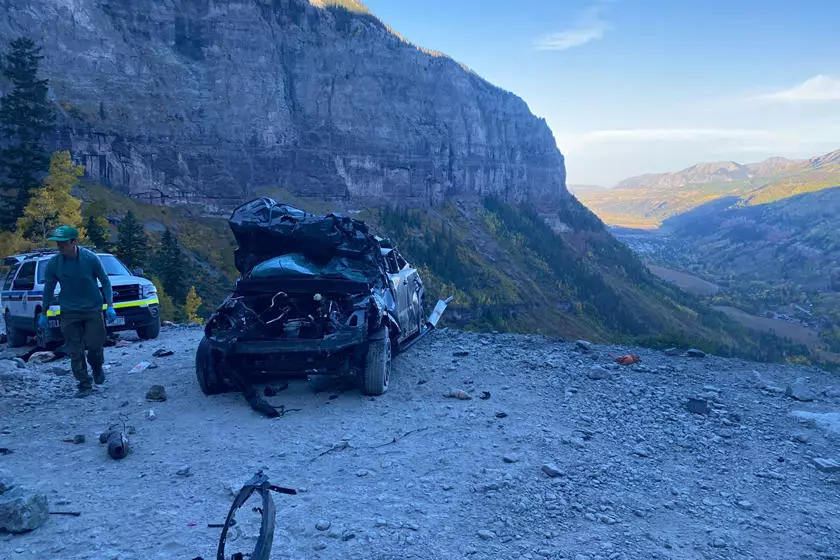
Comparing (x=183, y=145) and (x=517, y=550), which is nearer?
(x=517, y=550)

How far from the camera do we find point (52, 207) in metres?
31.3

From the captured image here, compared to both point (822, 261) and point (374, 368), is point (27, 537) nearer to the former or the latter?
point (374, 368)

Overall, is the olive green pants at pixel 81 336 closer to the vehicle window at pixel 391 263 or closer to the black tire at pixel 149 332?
the vehicle window at pixel 391 263

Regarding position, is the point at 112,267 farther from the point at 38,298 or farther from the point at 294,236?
the point at 294,236

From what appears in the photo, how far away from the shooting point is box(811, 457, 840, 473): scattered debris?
570 centimetres

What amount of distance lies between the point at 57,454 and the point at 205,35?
3313 inches

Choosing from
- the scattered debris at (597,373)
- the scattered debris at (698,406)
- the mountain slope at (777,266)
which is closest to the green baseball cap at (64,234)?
the scattered debris at (597,373)

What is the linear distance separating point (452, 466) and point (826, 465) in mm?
3632

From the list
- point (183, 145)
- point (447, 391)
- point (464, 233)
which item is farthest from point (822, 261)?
point (447, 391)

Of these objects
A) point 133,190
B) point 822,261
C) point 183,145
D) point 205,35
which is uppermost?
point 205,35

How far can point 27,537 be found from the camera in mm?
4047

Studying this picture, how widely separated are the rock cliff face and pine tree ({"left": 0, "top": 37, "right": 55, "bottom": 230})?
2800cm

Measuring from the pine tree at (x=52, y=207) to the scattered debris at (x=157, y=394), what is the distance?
27102 millimetres

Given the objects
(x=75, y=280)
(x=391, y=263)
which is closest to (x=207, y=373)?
(x=75, y=280)
